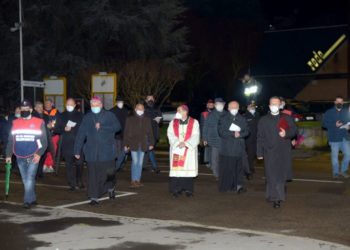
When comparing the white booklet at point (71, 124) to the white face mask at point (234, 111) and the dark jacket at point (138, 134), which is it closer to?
the dark jacket at point (138, 134)

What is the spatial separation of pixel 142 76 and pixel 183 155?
28.1 metres

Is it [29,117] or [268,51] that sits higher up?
[268,51]

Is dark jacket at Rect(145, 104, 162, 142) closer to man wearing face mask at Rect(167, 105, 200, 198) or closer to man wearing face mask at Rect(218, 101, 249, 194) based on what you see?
man wearing face mask at Rect(218, 101, 249, 194)

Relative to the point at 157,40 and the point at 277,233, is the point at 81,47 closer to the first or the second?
the point at 157,40

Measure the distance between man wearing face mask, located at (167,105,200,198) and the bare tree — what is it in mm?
26892

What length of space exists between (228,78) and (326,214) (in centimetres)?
5358

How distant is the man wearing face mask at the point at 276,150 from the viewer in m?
11.8

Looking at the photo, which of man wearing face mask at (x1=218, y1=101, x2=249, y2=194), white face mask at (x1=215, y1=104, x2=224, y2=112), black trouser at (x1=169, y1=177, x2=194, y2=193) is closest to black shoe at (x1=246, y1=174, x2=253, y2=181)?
white face mask at (x1=215, y1=104, x2=224, y2=112)

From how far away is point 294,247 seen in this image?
845cm

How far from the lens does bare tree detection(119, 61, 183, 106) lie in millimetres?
40688

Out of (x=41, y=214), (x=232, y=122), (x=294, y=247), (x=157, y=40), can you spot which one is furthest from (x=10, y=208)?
(x=157, y=40)

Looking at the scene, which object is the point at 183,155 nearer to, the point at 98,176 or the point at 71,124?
the point at 98,176

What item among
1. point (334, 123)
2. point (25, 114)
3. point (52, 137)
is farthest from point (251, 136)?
point (25, 114)

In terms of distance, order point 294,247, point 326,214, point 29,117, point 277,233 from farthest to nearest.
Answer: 1. point 29,117
2. point 326,214
3. point 277,233
4. point 294,247
